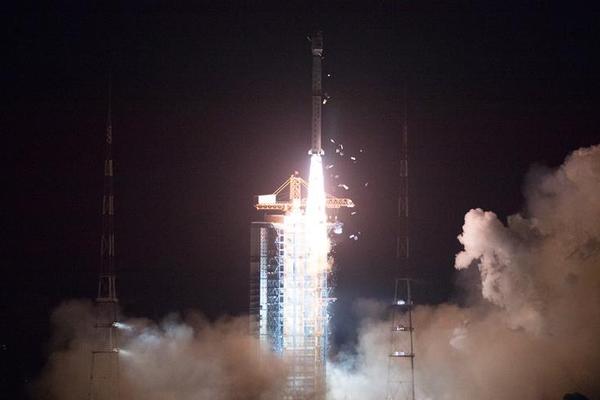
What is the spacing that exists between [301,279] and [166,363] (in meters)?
6.87

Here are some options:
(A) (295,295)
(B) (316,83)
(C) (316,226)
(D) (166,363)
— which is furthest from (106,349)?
(B) (316,83)

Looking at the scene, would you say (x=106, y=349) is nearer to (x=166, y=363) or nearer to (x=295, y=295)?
(x=166, y=363)

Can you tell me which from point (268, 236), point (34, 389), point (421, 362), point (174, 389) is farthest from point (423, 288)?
point (34, 389)

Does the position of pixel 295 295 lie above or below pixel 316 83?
below

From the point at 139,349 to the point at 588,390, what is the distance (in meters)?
18.7

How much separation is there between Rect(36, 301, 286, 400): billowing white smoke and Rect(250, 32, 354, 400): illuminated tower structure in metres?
0.94

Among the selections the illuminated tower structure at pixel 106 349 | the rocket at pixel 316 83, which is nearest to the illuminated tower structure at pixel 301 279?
the rocket at pixel 316 83

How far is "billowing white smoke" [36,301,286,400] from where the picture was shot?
47.3 metres

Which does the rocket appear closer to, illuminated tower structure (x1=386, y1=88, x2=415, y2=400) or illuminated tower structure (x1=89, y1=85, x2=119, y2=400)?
illuminated tower structure (x1=386, y1=88, x2=415, y2=400)

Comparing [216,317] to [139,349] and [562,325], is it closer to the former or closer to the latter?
[139,349]

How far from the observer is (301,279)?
157ft

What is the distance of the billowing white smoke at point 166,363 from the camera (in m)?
47.3

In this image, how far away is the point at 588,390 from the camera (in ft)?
146

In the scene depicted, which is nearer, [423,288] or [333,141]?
[333,141]
